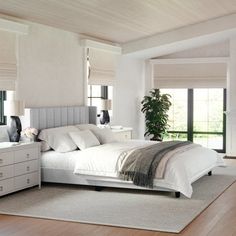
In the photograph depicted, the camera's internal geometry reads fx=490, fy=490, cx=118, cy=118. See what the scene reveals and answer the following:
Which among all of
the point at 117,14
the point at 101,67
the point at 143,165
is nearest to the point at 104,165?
the point at 143,165

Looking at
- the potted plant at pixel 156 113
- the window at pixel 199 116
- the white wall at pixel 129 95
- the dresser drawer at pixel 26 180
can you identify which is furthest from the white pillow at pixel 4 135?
the window at pixel 199 116

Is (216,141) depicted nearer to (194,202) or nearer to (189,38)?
(189,38)

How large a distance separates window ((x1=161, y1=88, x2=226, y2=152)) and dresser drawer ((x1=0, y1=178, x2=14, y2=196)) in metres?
5.92

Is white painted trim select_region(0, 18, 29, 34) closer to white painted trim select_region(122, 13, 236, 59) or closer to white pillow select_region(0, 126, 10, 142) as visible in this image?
white pillow select_region(0, 126, 10, 142)

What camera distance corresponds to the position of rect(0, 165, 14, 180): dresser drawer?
19.2ft

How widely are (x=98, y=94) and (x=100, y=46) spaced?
40.3 inches

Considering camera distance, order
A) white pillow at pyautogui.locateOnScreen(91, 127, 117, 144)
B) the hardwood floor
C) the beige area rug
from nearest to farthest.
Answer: the hardwood floor → the beige area rug → white pillow at pyautogui.locateOnScreen(91, 127, 117, 144)

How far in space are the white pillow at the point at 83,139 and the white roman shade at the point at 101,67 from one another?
178 cm

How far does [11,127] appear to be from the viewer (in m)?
6.57

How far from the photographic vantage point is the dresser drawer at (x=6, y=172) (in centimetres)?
586

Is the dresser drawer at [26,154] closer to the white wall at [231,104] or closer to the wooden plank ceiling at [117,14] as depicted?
the wooden plank ceiling at [117,14]

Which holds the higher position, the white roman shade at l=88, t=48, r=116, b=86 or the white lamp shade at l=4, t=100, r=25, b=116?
the white roman shade at l=88, t=48, r=116, b=86

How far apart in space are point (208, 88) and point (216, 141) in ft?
3.97

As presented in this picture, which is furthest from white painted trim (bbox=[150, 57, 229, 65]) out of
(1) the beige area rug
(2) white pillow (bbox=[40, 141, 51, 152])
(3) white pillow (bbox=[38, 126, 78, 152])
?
(2) white pillow (bbox=[40, 141, 51, 152])
